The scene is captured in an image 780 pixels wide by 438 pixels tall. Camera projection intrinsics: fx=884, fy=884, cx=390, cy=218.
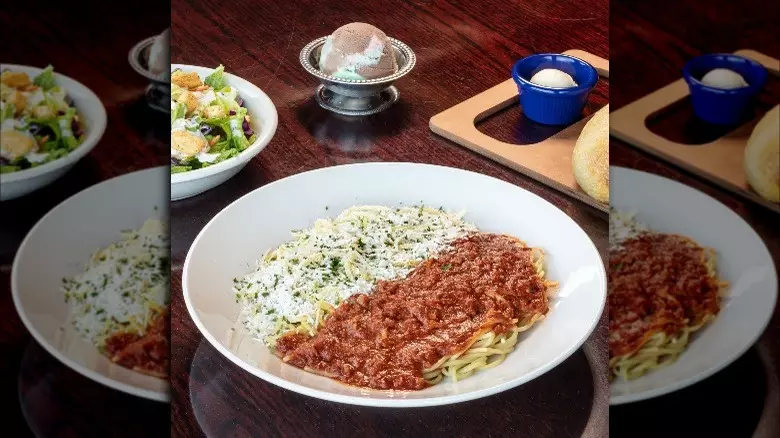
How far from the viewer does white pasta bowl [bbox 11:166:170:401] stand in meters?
0.35

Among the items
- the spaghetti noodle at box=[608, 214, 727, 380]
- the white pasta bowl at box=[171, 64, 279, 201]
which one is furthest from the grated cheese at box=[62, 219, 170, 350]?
the white pasta bowl at box=[171, 64, 279, 201]

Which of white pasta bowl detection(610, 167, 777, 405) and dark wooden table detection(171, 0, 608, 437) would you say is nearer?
white pasta bowl detection(610, 167, 777, 405)

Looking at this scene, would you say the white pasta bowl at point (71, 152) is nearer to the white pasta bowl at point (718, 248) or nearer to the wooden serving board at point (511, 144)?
the white pasta bowl at point (718, 248)

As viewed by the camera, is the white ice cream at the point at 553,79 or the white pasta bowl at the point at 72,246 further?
the white ice cream at the point at 553,79

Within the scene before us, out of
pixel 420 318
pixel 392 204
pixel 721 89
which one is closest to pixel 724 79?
pixel 721 89

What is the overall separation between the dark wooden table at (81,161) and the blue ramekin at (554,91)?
23.7 inches

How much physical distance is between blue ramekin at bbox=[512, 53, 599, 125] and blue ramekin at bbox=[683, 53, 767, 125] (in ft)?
1.94

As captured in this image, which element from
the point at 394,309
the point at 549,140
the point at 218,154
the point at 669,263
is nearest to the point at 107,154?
the point at 669,263

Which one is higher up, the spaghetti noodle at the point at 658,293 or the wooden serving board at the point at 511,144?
the spaghetti noodle at the point at 658,293

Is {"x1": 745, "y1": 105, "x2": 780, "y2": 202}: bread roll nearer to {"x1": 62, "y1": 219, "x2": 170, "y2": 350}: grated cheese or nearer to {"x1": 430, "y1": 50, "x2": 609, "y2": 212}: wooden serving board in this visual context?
{"x1": 62, "y1": 219, "x2": 170, "y2": 350}: grated cheese

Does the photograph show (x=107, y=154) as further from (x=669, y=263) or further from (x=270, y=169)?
(x=270, y=169)

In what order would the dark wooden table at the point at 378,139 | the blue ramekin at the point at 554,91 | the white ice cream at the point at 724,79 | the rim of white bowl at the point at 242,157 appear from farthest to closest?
the blue ramekin at the point at 554,91, the rim of white bowl at the point at 242,157, the dark wooden table at the point at 378,139, the white ice cream at the point at 724,79

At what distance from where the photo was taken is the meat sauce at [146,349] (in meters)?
0.38

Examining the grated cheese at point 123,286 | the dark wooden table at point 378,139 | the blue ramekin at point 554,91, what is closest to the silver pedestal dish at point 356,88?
the dark wooden table at point 378,139
